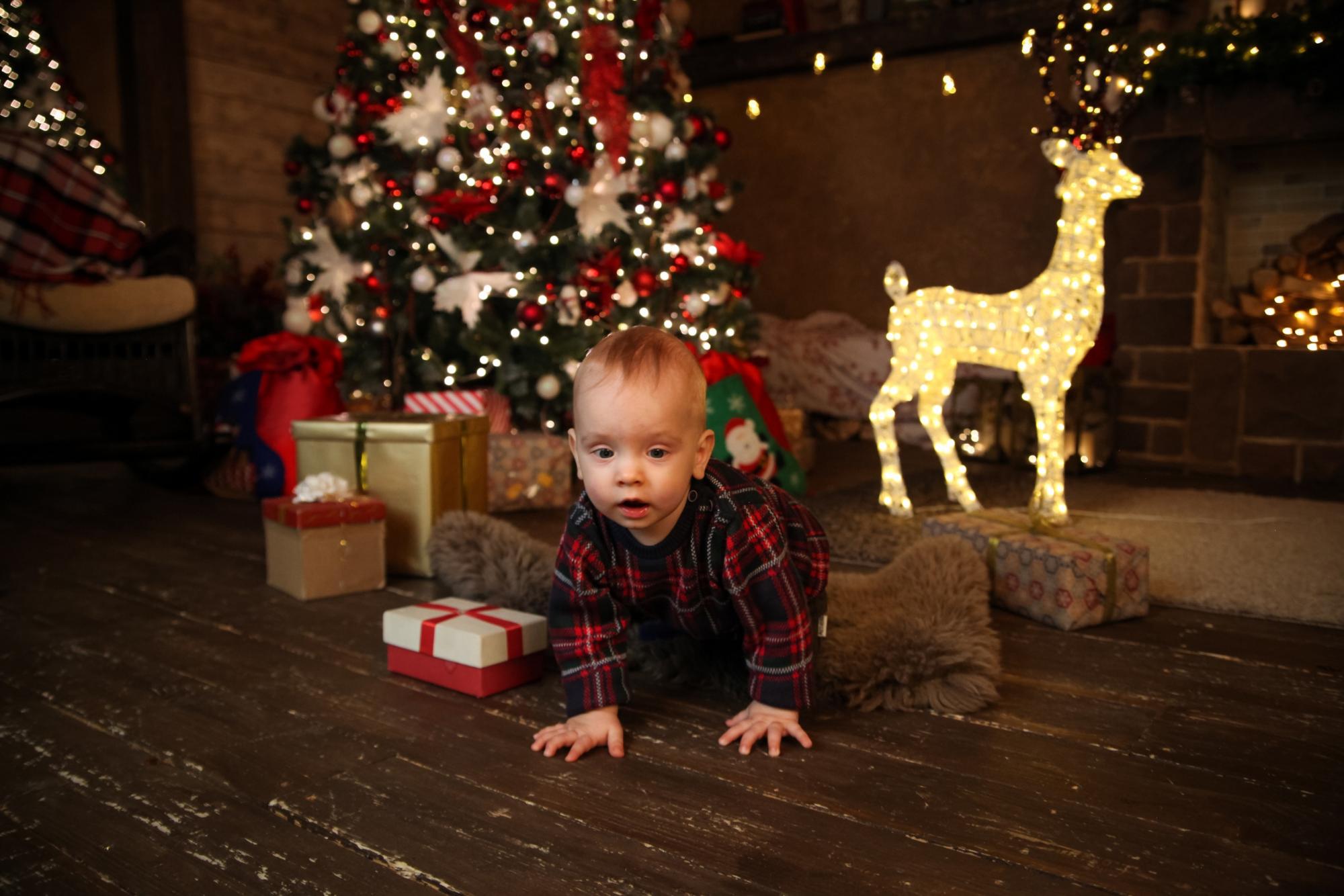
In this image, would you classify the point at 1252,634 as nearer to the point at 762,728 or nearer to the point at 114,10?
the point at 762,728

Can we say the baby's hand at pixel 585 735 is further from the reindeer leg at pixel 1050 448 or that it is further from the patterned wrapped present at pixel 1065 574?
the reindeer leg at pixel 1050 448

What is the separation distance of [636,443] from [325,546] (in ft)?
3.58

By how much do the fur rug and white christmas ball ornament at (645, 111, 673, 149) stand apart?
185 centimetres

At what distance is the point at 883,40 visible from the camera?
4.83 meters

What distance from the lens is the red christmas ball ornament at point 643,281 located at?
3166mm

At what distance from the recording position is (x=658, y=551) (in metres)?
1.26

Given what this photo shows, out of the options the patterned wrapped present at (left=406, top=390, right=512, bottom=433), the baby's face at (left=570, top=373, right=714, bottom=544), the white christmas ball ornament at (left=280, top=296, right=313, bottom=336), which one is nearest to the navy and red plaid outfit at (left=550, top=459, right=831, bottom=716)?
the baby's face at (left=570, top=373, right=714, bottom=544)

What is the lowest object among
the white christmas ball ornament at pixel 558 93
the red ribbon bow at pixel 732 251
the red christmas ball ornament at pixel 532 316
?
the red christmas ball ornament at pixel 532 316

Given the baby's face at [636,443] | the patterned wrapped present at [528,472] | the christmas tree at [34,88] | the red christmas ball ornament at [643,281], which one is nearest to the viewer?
the baby's face at [636,443]

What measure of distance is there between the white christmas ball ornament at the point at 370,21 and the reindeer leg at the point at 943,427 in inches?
92.8

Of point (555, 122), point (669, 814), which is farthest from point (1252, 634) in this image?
point (555, 122)

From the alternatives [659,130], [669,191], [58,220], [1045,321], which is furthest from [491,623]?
[58,220]

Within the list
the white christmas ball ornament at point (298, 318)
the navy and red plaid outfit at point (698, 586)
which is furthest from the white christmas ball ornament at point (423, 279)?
the navy and red plaid outfit at point (698, 586)

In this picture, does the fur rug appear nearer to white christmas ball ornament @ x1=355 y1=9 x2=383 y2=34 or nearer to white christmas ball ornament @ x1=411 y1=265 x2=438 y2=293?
white christmas ball ornament @ x1=411 y1=265 x2=438 y2=293
